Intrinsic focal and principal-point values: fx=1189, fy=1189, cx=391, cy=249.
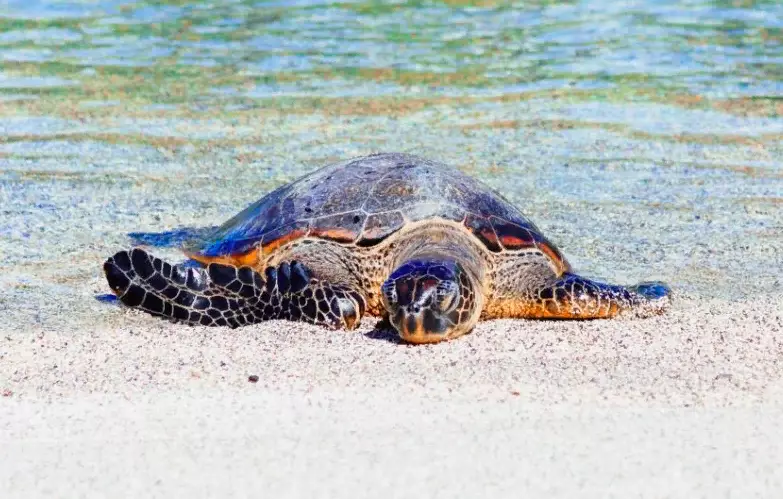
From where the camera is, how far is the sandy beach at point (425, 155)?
12.9 ft

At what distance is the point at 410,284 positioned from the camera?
544 centimetres

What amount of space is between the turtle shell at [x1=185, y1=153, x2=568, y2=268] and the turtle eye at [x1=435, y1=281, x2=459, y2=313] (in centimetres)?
85

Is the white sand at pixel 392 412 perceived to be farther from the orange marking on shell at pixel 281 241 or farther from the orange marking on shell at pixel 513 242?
the orange marking on shell at pixel 281 241

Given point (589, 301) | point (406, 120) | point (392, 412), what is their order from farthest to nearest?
point (406, 120), point (589, 301), point (392, 412)

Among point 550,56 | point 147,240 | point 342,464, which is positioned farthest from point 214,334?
point 550,56

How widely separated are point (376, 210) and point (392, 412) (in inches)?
83.0

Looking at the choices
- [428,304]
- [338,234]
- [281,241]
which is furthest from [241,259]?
[428,304]

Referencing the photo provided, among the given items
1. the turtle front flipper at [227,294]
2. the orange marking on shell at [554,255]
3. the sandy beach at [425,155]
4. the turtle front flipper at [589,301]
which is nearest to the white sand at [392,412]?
the sandy beach at [425,155]

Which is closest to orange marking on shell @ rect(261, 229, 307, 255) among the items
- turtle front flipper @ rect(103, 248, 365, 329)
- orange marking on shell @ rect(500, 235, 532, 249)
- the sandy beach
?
turtle front flipper @ rect(103, 248, 365, 329)

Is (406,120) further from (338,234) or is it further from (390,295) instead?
A: (390,295)

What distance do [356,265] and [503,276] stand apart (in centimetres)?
78

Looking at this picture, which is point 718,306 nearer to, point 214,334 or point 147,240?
point 214,334

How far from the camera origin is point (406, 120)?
39.2 ft

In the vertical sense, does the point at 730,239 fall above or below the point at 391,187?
below
